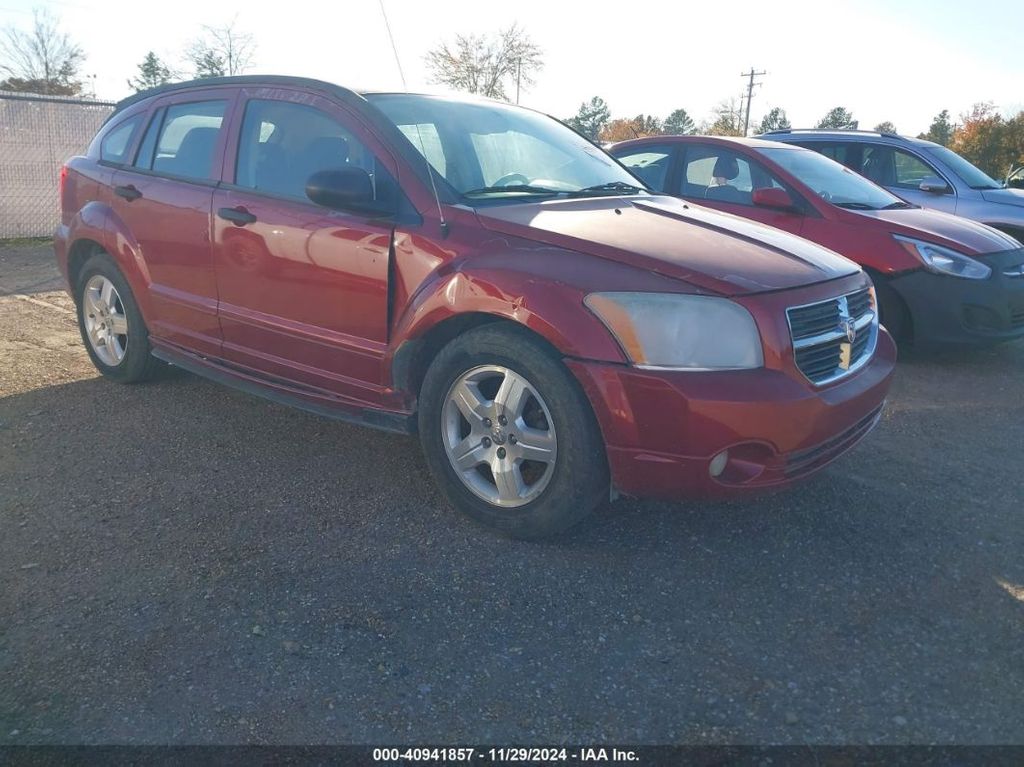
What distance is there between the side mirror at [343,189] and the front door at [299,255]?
12 cm

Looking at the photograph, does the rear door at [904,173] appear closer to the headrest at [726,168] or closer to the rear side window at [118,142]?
the headrest at [726,168]

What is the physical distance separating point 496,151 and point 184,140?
1842 mm

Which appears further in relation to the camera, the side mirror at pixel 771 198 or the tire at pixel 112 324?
the side mirror at pixel 771 198

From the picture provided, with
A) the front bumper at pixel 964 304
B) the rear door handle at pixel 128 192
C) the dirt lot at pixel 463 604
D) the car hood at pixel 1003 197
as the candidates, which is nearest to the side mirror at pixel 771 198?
the front bumper at pixel 964 304

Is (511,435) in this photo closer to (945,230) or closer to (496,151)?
(496,151)

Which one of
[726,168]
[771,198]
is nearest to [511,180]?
[771,198]

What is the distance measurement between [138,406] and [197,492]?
1455 millimetres

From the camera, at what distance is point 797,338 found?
10.4 feet

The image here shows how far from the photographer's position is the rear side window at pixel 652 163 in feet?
24.2

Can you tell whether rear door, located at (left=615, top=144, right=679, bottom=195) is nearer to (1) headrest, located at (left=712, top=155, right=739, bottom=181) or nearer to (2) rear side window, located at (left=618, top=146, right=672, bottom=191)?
(2) rear side window, located at (left=618, top=146, right=672, bottom=191)

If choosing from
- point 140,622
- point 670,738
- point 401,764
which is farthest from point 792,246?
point 140,622

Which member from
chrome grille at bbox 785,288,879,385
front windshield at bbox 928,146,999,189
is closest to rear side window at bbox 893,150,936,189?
front windshield at bbox 928,146,999,189

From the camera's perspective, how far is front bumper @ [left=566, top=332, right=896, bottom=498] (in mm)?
2990

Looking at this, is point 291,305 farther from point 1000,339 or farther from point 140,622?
point 1000,339
